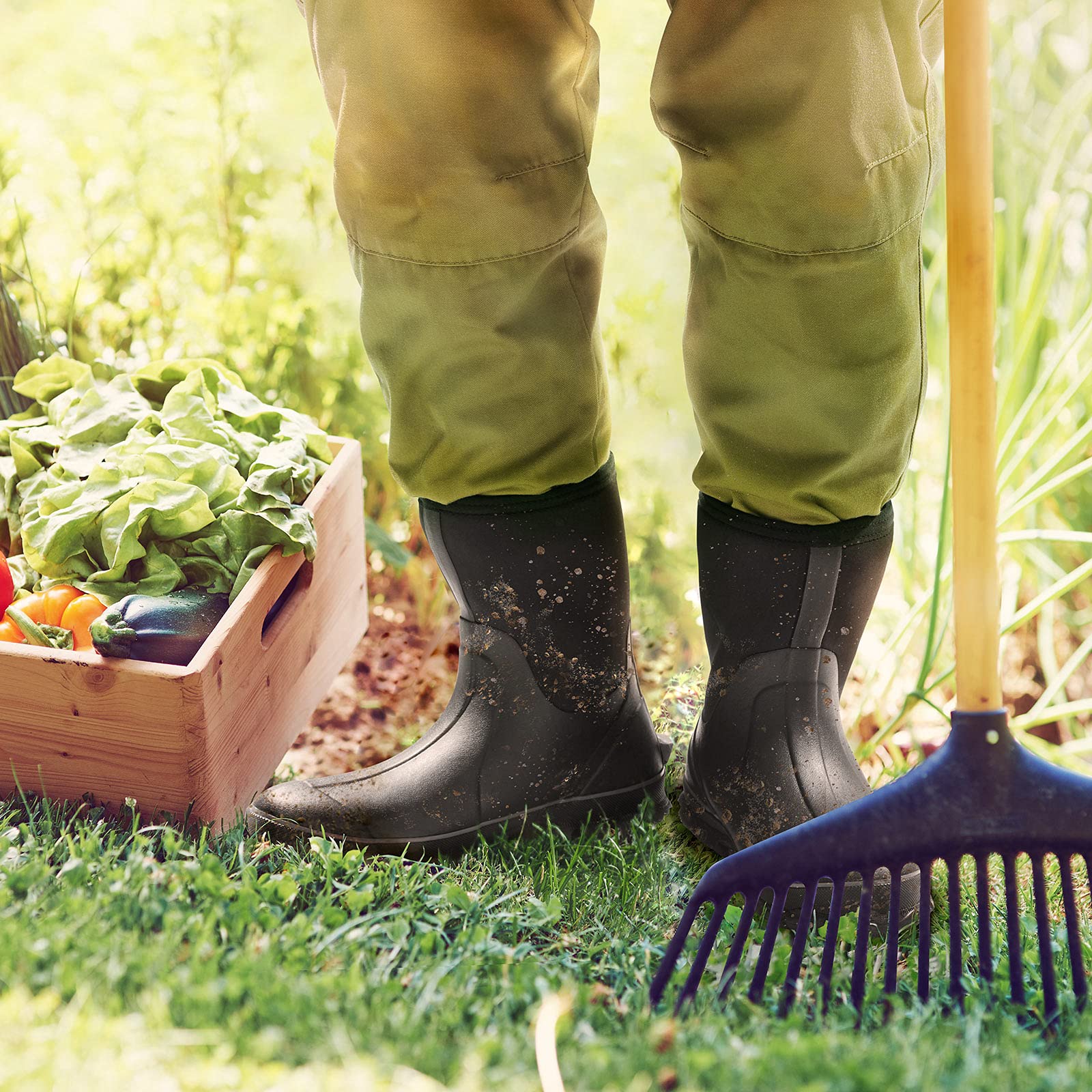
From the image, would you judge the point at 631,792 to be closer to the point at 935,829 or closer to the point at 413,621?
the point at 935,829

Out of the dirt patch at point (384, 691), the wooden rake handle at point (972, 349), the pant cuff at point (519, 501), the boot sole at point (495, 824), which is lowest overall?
the dirt patch at point (384, 691)

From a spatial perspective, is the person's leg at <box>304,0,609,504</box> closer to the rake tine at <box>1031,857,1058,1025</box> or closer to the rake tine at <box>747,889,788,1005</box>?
the rake tine at <box>747,889,788,1005</box>

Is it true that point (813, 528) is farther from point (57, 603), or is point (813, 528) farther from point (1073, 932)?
point (57, 603)

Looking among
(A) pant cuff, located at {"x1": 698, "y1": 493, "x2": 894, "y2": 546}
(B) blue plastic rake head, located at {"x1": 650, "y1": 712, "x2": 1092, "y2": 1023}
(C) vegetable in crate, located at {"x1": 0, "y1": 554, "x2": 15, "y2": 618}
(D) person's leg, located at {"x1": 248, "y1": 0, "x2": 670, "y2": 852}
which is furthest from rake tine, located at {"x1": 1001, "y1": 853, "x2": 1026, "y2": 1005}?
(C) vegetable in crate, located at {"x1": 0, "y1": 554, "x2": 15, "y2": 618}

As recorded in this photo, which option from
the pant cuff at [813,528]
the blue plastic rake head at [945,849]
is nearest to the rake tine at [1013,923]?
the blue plastic rake head at [945,849]

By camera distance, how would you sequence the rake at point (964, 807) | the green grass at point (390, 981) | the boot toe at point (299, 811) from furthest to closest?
the boot toe at point (299, 811)
the rake at point (964, 807)
the green grass at point (390, 981)

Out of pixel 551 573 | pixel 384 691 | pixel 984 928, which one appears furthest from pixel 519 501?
pixel 384 691

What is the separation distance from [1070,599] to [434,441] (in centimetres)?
156

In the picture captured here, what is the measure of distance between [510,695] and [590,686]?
108mm

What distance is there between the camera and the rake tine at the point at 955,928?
3.53ft

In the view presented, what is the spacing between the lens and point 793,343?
122cm

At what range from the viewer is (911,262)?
122 cm

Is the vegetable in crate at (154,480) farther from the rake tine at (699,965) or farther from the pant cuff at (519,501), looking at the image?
the rake tine at (699,965)

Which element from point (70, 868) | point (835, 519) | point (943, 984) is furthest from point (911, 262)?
point (70, 868)
